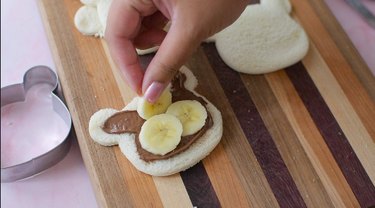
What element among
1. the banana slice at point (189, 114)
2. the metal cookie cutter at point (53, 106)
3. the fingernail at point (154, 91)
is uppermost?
the fingernail at point (154, 91)

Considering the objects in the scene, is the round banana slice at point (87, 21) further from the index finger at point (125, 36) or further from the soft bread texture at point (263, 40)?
the soft bread texture at point (263, 40)

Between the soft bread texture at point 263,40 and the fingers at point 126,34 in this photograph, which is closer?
Answer: the fingers at point 126,34

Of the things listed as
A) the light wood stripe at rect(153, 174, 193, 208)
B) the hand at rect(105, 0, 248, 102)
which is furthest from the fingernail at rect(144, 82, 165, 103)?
the light wood stripe at rect(153, 174, 193, 208)

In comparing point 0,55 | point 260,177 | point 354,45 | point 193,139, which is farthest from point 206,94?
point 0,55

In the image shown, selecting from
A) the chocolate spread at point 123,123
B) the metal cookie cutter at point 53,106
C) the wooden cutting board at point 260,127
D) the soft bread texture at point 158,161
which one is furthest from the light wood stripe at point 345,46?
the metal cookie cutter at point 53,106

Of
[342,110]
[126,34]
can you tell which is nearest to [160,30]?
[126,34]
